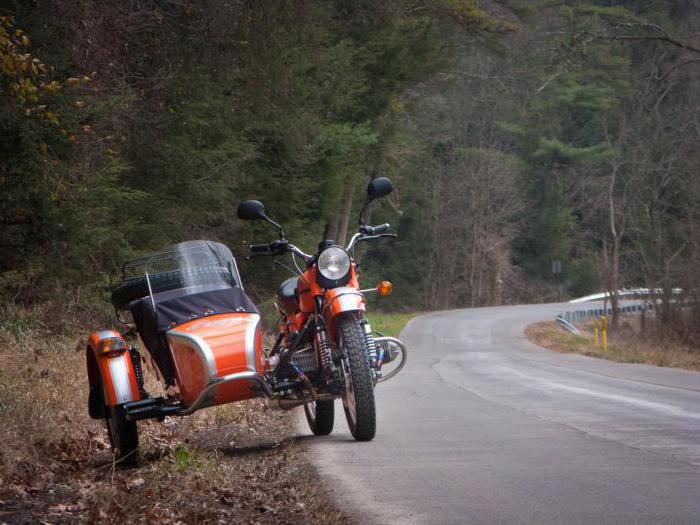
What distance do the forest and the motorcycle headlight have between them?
3.13m

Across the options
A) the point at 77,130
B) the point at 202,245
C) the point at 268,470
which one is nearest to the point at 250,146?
the point at 77,130

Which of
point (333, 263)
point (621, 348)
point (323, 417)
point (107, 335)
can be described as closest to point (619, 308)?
point (621, 348)

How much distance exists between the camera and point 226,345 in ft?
24.8

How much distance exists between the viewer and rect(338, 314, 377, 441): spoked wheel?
26.7ft

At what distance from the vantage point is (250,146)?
882 inches

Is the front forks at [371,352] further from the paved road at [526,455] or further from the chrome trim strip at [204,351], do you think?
the chrome trim strip at [204,351]

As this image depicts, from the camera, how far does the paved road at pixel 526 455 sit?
19.1ft

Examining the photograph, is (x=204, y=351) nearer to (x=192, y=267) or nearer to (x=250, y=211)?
(x=192, y=267)

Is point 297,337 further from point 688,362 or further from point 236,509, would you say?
point 688,362

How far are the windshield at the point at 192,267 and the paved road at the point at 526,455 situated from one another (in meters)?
1.47

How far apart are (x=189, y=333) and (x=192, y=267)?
0.94 metres

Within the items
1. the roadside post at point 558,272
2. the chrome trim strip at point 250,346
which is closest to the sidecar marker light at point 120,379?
the chrome trim strip at point 250,346

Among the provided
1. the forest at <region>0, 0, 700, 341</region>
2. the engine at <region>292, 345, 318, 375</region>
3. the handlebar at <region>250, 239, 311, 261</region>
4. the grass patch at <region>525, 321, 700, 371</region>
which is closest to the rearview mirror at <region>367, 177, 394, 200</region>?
the handlebar at <region>250, 239, 311, 261</region>

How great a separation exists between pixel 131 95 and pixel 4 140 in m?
3.19
